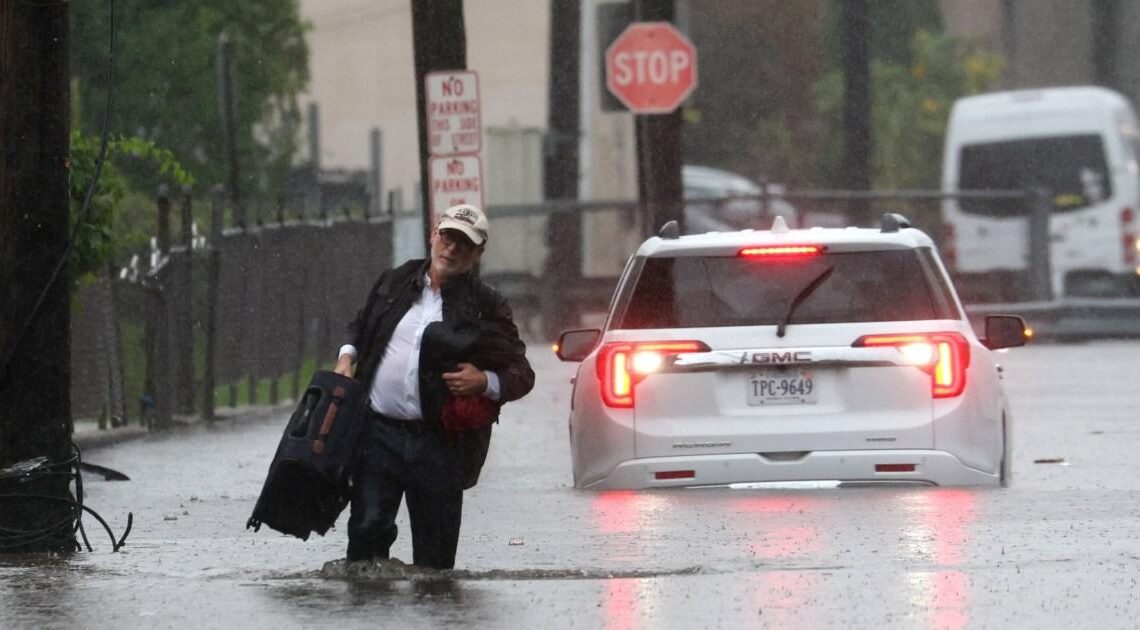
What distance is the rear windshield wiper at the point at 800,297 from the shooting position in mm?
12516

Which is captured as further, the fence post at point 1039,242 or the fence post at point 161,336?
the fence post at point 1039,242

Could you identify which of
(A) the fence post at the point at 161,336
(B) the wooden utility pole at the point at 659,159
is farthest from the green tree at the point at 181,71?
(A) the fence post at the point at 161,336

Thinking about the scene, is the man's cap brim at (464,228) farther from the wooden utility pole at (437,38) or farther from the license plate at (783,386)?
the wooden utility pole at (437,38)

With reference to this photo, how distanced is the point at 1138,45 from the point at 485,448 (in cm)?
4046

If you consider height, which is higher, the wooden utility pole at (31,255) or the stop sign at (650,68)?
the stop sign at (650,68)

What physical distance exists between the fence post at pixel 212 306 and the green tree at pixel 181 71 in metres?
18.2

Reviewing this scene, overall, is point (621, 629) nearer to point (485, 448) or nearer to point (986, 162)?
point (485, 448)

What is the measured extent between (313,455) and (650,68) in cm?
1489

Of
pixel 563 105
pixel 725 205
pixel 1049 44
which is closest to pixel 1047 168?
pixel 725 205

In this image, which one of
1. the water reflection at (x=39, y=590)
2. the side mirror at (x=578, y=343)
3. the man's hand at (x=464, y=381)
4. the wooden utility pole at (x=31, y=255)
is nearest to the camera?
the water reflection at (x=39, y=590)

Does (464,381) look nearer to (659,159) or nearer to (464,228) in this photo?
(464,228)

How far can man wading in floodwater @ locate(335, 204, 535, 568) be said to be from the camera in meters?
9.73

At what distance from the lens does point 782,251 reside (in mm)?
12703

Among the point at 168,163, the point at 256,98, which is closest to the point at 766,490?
the point at 168,163
